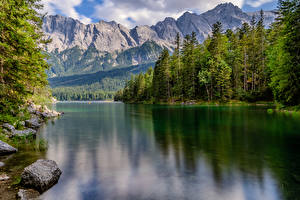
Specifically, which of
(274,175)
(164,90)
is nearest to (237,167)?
(274,175)

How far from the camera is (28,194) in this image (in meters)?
7.45

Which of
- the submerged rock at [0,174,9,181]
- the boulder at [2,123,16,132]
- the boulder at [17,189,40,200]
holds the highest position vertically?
the boulder at [2,123,16,132]

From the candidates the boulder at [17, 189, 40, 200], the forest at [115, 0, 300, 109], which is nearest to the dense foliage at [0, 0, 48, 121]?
the boulder at [17, 189, 40, 200]

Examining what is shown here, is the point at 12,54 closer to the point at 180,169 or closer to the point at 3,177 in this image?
the point at 3,177

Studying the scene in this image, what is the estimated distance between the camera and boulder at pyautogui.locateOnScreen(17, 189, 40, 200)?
716 centimetres

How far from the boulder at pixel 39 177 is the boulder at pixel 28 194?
0.20 metres

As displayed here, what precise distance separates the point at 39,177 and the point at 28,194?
706 mm

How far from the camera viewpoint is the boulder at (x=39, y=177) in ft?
26.0

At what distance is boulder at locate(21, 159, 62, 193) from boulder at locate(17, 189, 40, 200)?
0.67 ft

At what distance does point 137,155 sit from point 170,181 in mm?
4973

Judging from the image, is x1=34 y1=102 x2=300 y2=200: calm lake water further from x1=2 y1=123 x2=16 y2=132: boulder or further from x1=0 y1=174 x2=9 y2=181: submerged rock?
x1=2 y1=123 x2=16 y2=132: boulder

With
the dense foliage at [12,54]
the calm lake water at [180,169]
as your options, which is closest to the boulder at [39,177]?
the calm lake water at [180,169]

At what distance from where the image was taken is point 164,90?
9394 cm

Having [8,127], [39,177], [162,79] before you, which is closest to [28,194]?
[39,177]
